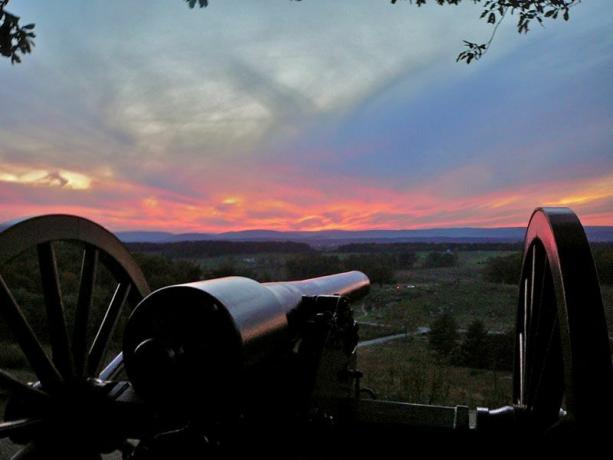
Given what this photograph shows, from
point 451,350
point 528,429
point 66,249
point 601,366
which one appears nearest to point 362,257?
point 451,350

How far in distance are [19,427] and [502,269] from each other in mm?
6744

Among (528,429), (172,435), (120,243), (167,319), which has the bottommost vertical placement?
(528,429)

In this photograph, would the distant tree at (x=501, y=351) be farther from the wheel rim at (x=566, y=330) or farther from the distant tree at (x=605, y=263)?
the wheel rim at (x=566, y=330)

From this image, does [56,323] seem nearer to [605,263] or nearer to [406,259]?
[605,263]

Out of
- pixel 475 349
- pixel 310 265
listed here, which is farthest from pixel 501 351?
pixel 310 265

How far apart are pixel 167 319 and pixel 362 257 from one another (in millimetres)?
7761

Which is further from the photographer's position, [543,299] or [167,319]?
Answer: [543,299]

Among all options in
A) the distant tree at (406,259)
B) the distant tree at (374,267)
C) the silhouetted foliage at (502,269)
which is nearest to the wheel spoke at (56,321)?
the distant tree at (374,267)

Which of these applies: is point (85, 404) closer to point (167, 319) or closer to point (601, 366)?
point (167, 319)

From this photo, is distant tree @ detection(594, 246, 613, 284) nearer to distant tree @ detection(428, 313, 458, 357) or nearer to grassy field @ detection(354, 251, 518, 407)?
grassy field @ detection(354, 251, 518, 407)

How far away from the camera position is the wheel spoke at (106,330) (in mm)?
3186

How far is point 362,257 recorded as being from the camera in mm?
9836

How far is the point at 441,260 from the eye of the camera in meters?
11.0

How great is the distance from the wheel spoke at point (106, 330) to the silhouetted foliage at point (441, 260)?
8.11m
